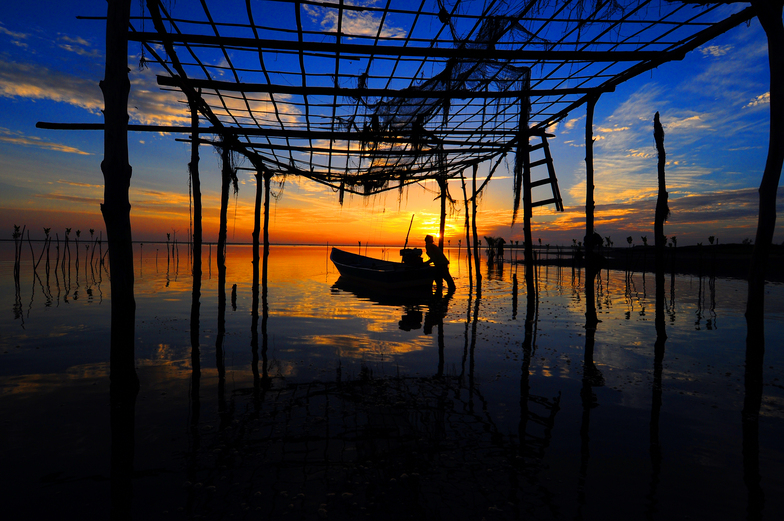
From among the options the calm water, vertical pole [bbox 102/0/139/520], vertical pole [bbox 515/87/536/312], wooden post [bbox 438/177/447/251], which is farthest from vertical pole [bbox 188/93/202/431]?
wooden post [bbox 438/177/447/251]

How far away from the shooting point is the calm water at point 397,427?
294 cm

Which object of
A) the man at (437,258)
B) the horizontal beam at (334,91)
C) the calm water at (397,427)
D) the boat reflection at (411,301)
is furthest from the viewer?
the man at (437,258)

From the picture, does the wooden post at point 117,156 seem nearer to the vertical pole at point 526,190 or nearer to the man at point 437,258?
the vertical pole at point 526,190

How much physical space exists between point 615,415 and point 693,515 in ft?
5.86

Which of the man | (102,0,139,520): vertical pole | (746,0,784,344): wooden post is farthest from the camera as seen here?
the man

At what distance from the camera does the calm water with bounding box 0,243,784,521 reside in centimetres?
294

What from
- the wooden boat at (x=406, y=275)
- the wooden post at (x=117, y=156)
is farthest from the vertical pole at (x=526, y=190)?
the wooden post at (x=117, y=156)

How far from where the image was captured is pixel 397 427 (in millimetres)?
4117

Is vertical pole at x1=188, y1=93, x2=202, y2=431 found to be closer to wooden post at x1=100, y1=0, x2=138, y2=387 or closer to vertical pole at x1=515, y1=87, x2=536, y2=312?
wooden post at x1=100, y1=0, x2=138, y2=387

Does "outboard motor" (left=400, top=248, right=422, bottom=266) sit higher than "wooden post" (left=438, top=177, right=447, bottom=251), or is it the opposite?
"wooden post" (left=438, top=177, right=447, bottom=251)

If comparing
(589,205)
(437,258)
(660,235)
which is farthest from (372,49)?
(437,258)

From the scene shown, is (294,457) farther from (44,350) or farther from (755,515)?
(44,350)

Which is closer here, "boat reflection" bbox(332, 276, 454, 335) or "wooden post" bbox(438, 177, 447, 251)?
"boat reflection" bbox(332, 276, 454, 335)

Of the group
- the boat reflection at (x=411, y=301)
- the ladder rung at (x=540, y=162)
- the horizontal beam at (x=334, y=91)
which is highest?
the horizontal beam at (x=334, y=91)
